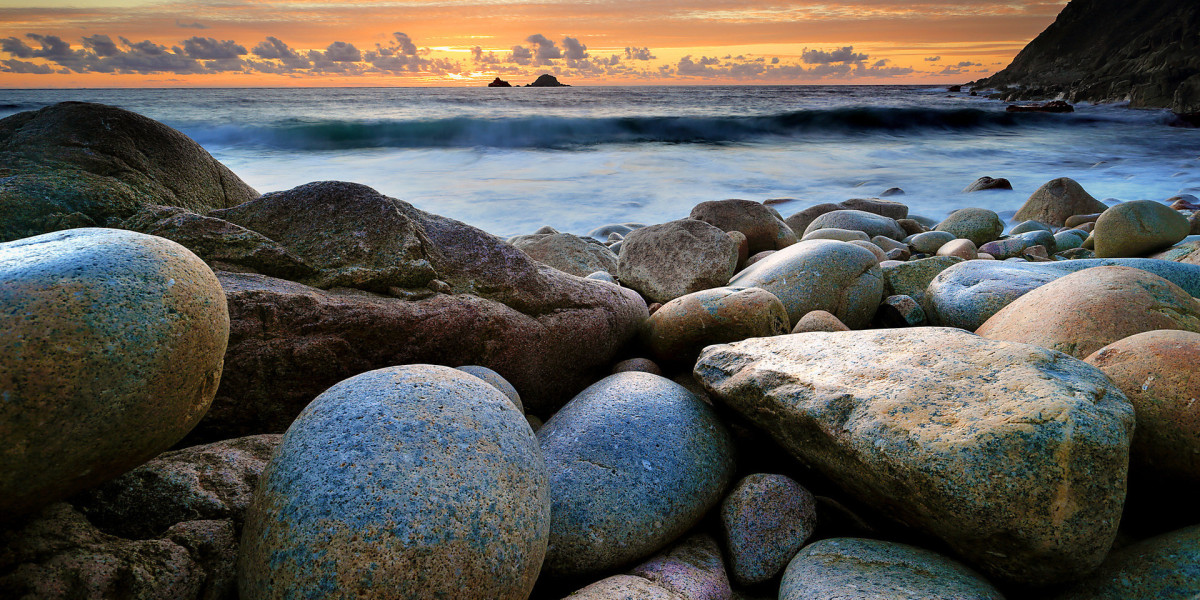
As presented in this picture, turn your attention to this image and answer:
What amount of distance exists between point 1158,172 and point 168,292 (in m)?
18.0

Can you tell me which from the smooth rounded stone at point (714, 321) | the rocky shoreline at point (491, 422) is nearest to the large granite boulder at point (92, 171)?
the rocky shoreline at point (491, 422)

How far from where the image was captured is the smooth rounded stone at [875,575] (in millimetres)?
1504

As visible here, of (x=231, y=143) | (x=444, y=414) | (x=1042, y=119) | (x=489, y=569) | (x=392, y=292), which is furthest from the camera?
(x=1042, y=119)

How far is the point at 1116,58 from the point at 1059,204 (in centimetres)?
5153

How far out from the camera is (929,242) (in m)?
5.89

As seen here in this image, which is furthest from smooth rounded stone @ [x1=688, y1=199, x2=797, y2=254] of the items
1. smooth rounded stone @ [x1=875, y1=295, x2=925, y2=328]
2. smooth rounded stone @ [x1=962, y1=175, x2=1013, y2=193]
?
smooth rounded stone @ [x1=962, y1=175, x2=1013, y2=193]

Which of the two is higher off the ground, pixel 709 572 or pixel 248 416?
pixel 248 416

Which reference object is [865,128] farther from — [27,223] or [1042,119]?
[27,223]

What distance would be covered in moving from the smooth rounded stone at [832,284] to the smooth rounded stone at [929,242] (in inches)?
110

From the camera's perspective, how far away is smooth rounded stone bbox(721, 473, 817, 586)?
1.81 metres

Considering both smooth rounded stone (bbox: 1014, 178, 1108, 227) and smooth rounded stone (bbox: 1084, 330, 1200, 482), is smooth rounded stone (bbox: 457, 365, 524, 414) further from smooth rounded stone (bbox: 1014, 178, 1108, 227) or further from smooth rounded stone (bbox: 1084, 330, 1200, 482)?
smooth rounded stone (bbox: 1014, 178, 1108, 227)

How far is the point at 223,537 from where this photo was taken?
1569 millimetres

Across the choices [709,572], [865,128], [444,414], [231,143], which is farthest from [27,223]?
[865,128]

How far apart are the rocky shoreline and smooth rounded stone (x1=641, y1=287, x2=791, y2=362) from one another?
0.05 feet
